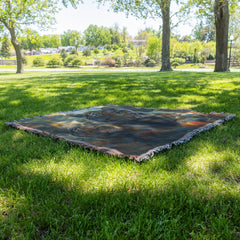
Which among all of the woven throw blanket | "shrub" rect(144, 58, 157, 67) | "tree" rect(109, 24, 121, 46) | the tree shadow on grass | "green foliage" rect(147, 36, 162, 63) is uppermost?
"tree" rect(109, 24, 121, 46)

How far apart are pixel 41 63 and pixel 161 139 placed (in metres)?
48.0

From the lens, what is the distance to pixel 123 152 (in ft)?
7.82

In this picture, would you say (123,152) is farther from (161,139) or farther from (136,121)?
(136,121)

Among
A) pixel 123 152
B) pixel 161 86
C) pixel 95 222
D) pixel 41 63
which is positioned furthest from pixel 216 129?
pixel 41 63

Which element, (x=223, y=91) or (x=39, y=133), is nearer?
(x=39, y=133)

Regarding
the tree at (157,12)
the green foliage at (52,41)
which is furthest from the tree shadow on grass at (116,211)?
the green foliage at (52,41)

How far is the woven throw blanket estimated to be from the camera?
2.57 m

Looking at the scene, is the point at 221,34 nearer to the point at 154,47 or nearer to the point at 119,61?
the point at 119,61

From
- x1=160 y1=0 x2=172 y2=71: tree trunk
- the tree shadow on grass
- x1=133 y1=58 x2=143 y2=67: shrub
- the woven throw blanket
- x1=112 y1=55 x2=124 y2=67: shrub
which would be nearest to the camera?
the tree shadow on grass

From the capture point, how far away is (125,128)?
3.29 metres

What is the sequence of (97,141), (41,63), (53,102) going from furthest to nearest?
(41,63), (53,102), (97,141)

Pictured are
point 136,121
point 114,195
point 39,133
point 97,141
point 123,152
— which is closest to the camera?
point 114,195

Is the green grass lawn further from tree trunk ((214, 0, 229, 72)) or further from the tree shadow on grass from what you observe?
tree trunk ((214, 0, 229, 72))

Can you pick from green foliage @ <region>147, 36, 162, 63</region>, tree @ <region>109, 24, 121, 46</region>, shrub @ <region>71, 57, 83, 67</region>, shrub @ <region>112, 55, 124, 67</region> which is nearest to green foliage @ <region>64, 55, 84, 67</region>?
shrub @ <region>71, 57, 83, 67</region>
